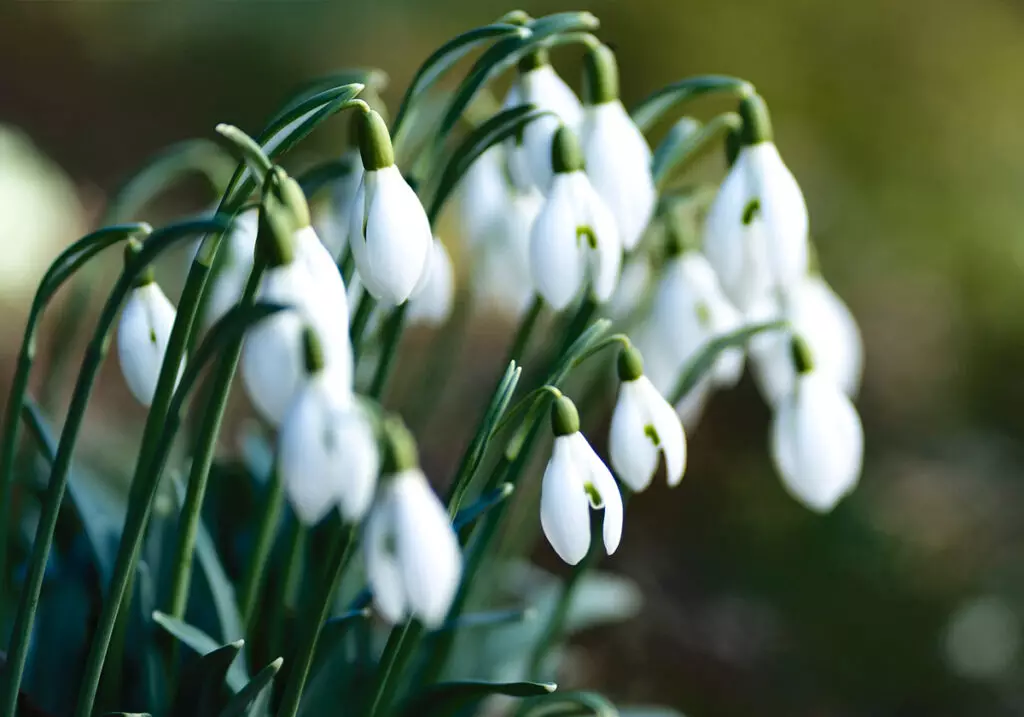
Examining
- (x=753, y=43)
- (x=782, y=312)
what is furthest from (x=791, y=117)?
(x=782, y=312)

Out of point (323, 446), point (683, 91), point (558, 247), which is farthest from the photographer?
point (683, 91)

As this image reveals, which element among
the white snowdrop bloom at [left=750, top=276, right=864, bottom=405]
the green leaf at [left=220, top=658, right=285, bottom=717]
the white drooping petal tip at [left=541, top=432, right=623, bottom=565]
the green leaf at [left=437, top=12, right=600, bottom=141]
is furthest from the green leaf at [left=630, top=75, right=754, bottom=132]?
the green leaf at [left=220, top=658, right=285, bottom=717]

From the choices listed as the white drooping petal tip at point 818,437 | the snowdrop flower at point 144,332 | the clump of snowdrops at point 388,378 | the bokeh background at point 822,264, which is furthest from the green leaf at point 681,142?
the bokeh background at point 822,264

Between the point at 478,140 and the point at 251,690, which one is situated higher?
the point at 478,140

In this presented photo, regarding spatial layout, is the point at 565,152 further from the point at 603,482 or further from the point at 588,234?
the point at 603,482

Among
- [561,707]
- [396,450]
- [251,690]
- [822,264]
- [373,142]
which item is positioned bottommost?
[822,264]

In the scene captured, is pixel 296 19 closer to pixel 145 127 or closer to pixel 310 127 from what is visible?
pixel 145 127

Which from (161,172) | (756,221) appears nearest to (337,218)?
(161,172)
